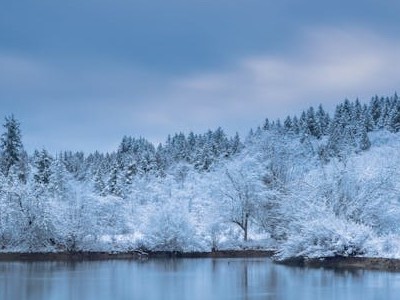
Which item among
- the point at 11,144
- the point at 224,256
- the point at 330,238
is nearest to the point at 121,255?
the point at 224,256

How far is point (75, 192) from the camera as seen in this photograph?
44062 millimetres

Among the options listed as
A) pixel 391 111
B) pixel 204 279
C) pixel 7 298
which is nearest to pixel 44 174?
pixel 204 279

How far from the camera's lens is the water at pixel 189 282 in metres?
20.4

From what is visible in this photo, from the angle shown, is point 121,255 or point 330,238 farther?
point 121,255

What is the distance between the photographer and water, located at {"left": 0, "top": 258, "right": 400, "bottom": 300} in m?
20.4

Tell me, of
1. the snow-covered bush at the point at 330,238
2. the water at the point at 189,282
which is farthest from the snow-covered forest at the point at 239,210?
the water at the point at 189,282

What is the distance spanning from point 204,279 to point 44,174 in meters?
39.9

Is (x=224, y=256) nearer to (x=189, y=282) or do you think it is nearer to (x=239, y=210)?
(x=239, y=210)

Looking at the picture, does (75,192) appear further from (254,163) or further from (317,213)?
(317,213)

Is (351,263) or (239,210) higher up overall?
(239,210)

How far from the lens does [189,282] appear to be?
24594 millimetres

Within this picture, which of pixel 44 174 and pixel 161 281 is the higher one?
pixel 44 174

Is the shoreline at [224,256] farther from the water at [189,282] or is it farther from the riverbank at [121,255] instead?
the water at [189,282]

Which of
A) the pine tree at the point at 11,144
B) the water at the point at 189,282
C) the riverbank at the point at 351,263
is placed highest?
the pine tree at the point at 11,144
